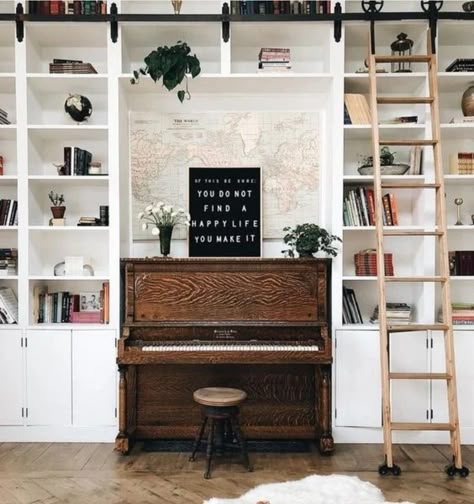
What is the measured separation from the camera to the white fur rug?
280 cm

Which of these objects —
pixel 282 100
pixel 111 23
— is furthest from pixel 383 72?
pixel 111 23

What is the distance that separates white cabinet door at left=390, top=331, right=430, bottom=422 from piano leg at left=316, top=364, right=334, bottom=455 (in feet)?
1.79

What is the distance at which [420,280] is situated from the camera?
11.2 ft

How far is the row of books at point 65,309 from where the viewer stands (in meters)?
3.82

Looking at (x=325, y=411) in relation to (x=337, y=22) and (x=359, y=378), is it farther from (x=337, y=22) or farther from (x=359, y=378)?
(x=337, y=22)

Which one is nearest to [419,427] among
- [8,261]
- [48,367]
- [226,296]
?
[226,296]

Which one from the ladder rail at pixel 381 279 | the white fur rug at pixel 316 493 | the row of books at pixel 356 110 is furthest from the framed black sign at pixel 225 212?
the white fur rug at pixel 316 493

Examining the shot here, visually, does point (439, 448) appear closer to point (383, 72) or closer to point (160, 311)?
point (160, 311)

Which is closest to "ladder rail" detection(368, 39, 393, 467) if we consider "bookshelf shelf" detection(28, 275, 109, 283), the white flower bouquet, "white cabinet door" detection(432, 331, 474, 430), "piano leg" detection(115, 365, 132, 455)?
"white cabinet door" detection(432, 331, 474, 430)

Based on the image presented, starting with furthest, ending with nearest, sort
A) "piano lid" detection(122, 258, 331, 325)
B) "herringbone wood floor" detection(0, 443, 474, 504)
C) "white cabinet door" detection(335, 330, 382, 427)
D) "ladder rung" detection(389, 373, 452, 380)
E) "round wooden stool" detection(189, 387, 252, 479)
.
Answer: "white cabinet door" detection(335, 330, 382, 427), "piano lid" detection(122, 258, 331, 325), "ladder rung" detection(389, 373, 452, 380), "round wooden stool" detection(189, 387, 252, 479), "herringbone wood floor" detection(0, 443, 474, 504)

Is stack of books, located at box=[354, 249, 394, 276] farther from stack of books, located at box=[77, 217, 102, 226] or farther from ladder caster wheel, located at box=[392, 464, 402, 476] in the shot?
stack of books, located at box=[77, 217, 102, 226]

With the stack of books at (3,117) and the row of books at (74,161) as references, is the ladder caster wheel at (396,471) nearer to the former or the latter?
the row of books at (74,161)

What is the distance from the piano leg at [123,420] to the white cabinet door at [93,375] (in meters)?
0.29

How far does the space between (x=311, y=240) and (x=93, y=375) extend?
5.80 ft
